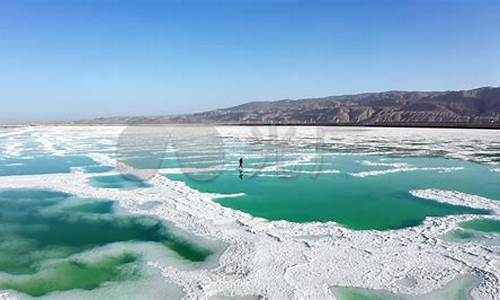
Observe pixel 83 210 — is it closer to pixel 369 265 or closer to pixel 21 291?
pixel 21 291

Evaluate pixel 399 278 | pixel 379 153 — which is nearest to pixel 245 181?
pixel 399 278

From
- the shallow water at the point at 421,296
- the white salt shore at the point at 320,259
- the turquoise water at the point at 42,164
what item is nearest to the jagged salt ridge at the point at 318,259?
the white salt shore at the point at 320,259

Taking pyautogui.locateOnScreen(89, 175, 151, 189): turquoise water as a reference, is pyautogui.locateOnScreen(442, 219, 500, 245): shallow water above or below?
above

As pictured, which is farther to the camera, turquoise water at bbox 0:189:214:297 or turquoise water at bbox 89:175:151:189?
turquoise water at bbox 89:175:151:189

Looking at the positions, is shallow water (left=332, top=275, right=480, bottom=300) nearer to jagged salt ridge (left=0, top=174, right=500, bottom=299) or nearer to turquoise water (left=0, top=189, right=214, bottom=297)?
jagged salt ridge (left=0, top=174, right=500, bottom=299)

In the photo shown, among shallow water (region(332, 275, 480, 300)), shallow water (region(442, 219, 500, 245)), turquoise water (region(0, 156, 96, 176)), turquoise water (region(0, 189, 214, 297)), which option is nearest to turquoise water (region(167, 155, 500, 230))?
shallow water (region(442, 219, 500, 245))

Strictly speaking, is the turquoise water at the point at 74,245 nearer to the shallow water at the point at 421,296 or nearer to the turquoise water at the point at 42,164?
the shallow water at the point at 421,296
